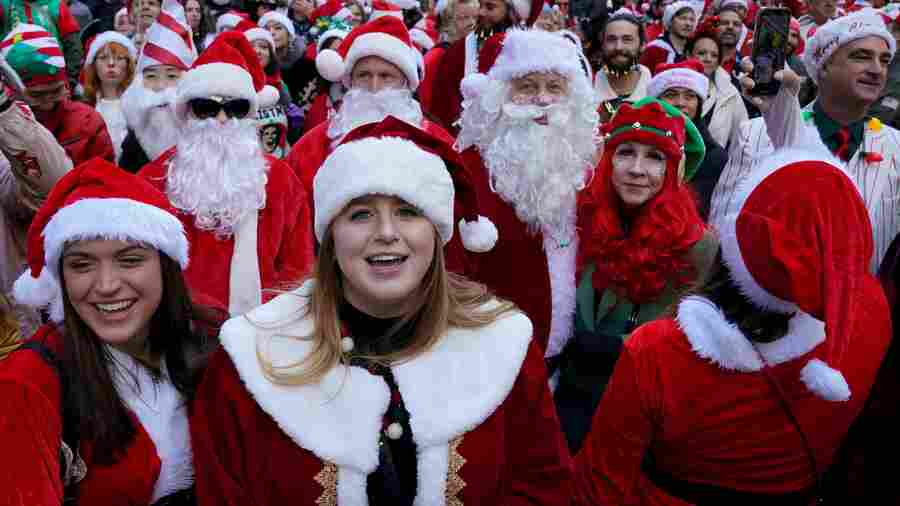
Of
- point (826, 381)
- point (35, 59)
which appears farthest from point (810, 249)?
point (35, 59)

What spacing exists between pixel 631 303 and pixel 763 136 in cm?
230

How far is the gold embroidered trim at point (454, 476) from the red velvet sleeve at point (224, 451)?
52cm

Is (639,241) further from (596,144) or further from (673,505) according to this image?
(673,505)

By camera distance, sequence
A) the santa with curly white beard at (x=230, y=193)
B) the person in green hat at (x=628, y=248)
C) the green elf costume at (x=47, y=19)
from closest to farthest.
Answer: the person in green hat at (x=628, y=248), the santa with curly white beard at (x=230, y=193), the green elf costume at (x=47, y=19)

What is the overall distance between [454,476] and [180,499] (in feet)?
2.77

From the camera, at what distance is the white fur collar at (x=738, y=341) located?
2230 millimetres

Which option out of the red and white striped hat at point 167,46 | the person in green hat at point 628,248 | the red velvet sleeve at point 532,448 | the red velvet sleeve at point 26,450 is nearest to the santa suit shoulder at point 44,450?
the red velvet sleeve at point 26,450

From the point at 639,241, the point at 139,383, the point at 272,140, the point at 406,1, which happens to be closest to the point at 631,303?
the point at 639,241

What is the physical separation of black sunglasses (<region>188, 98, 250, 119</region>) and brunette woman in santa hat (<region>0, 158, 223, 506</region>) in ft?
6.64

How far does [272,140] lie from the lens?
22.3 feet

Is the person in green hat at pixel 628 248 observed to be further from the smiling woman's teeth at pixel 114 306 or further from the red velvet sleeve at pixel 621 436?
the smiling woman's teeth at pixel 114 306

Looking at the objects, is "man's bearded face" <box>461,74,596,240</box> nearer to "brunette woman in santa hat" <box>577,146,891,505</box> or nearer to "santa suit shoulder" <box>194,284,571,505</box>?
"brunette woman in santa hat" <box>577,146,891,505</box>

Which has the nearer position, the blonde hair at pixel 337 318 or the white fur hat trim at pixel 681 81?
the blonde hair at pixel 337 318

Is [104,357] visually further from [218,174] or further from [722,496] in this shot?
[218,174]
